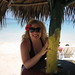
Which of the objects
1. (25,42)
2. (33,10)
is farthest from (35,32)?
(33,10)

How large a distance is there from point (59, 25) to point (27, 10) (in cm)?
64

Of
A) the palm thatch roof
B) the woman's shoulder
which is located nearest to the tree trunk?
the woman's shoulder

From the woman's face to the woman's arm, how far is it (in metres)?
0.08

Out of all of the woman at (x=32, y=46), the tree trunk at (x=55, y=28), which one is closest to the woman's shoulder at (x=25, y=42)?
the woman at (x=32, y=46)

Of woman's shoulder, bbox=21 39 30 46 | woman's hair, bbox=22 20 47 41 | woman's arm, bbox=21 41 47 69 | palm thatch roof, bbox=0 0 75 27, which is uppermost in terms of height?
palm thatch roof, bbox=0 0 75 27

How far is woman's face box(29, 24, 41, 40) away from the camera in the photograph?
1983 mm

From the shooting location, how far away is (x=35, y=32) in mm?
1970

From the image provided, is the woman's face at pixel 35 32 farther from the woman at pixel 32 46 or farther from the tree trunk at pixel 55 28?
the tree trunk at pixel 55 28

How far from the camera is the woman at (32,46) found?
6.18ft

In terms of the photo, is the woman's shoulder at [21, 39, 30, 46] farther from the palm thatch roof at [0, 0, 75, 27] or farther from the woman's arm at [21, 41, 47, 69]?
the palm thatch roof at [0, 0, 75, 27]

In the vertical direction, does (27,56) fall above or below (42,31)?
below

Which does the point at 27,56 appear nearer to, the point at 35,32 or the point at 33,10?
the point at 35,32

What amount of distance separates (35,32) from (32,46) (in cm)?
16

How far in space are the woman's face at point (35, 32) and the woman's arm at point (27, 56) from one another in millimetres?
83
